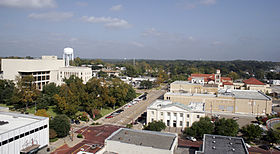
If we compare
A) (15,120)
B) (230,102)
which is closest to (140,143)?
(15,120)

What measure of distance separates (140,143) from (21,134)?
Answer: 14148 millimetres

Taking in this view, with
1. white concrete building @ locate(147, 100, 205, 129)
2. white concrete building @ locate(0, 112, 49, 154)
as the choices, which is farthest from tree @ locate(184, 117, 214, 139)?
white concrete building @ locate(0, 112, 49, 154)

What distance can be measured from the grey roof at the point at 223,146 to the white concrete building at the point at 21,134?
20.3 meters

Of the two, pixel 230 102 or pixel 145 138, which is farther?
pixel 230 102

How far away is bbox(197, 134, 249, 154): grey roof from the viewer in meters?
20.8

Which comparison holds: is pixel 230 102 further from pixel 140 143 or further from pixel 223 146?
pixel 140 143

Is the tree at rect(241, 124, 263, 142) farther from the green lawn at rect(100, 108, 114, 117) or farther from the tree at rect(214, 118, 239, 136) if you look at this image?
the green lawn at rect(100, 108, 114, 117)

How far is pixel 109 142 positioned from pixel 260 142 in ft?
77.5

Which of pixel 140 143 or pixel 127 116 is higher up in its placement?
pixel 140 143

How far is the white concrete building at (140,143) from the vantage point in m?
20.6

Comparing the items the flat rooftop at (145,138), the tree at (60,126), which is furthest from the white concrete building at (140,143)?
the tree at (60,126)

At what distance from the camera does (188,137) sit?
32281 mm

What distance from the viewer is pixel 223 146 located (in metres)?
21.9

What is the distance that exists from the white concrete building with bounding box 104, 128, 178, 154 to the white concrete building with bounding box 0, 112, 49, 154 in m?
10.4
